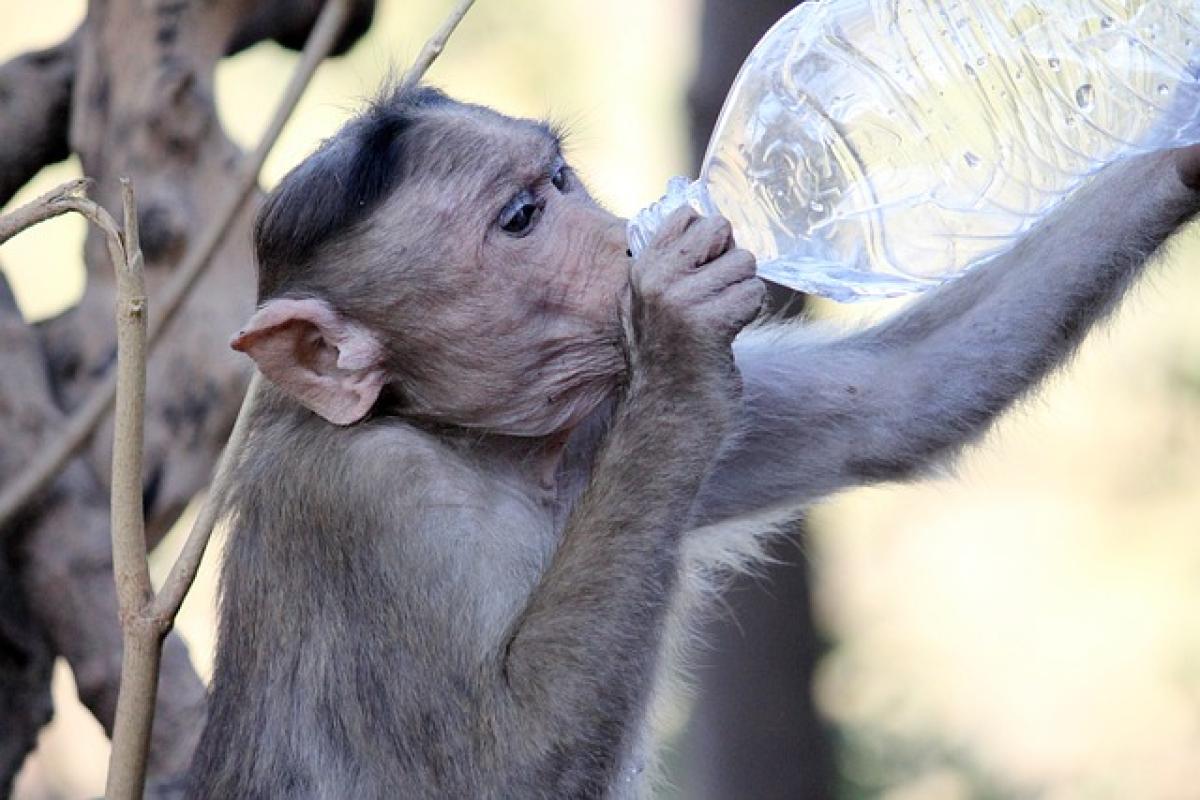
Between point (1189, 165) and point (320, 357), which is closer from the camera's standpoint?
point (320, 357)

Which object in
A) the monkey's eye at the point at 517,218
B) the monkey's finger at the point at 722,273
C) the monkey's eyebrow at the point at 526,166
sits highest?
the monkey's eyebrow at the point at 526,166

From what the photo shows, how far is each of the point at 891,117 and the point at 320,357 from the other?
146cm

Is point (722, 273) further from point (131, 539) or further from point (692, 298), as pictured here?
point (131, 539)

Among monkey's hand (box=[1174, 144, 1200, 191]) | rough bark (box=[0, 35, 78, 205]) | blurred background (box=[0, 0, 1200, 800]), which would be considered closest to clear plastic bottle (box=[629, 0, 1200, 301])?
monkey's hand (box=[1174, 144, 1200, 191])

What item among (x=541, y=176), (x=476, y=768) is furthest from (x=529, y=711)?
(x=541, y=176)

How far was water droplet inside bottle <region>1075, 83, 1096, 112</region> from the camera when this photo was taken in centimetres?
431

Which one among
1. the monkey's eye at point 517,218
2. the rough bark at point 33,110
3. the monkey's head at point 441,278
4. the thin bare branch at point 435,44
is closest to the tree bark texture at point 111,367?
the rough bark at point 33,110

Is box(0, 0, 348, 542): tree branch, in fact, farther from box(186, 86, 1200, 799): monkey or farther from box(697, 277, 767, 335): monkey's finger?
box(697, 277, 767, 335): monkey's finger

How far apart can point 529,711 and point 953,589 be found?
7.78 metres

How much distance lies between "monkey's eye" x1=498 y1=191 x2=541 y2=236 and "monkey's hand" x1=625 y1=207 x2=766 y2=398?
1.20ft

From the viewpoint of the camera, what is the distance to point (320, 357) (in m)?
3.64

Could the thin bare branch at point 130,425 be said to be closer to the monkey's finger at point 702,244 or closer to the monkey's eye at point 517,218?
the monkey's eye at point 517,218

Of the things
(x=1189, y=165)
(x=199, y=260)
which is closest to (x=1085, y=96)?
(x=1189, y=165)

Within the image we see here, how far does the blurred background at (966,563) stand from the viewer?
8.88 metres
